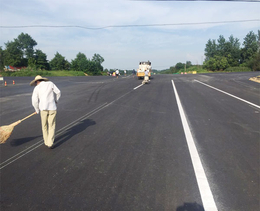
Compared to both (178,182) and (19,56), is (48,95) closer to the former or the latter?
(178,182)

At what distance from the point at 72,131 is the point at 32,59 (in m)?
86.3

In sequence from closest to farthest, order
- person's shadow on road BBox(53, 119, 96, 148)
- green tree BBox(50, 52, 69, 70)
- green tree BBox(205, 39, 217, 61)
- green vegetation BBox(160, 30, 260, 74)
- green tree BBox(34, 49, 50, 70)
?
person's shadow on road BBox(53, 119, 96, 148) < green vegetation BBox(160, 30, 260, 74) < green tree BBox(34, 49, 50, 70) < green tree BBox(50, 52, 69, 70) < green tree BBox(205, 39, 217, 61)

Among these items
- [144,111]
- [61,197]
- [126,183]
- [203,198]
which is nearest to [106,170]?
[126,183]

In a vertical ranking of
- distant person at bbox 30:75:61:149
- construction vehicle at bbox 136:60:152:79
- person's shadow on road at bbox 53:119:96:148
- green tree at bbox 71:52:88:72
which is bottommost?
person's shadow on road at bbox 53:119:96:148

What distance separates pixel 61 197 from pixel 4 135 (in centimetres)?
345

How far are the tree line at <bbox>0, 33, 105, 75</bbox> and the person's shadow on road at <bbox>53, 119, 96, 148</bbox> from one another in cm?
8102

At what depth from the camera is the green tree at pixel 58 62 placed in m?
95.1

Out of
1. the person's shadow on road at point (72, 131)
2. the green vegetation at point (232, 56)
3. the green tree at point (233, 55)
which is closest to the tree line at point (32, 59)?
the green vegetation at point (232, 56)

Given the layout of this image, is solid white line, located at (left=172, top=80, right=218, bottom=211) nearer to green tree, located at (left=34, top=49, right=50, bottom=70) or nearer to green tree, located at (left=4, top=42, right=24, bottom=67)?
green tree, located at (left=34, top=49, right=50, bottom=70)

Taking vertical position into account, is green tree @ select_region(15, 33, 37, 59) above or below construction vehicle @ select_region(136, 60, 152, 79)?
above

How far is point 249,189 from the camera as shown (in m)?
3.86

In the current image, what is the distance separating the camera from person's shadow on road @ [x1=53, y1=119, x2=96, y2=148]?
651 centimetres

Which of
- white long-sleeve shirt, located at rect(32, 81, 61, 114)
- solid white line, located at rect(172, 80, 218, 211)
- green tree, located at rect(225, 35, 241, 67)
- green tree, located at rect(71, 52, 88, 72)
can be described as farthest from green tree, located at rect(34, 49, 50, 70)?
solid white line, located at rect(172, 80, 218, 211)

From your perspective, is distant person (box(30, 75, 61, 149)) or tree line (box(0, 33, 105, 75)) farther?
tree line (box(0, 33, 105, 75))
